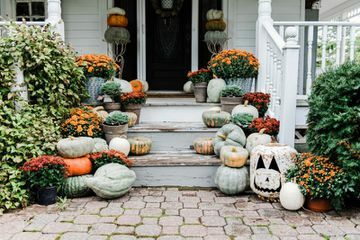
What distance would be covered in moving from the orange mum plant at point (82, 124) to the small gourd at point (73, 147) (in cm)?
35

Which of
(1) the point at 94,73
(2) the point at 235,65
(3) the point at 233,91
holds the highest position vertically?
(2) the point at 235,65

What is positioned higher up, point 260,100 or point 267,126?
point 260,100

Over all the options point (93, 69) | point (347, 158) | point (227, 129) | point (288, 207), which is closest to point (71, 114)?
point (93, 69)

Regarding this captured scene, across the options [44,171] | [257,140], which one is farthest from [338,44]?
[44,171]

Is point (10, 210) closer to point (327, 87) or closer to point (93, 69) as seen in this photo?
point (93, 69)

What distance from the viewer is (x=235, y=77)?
5199 millimetres

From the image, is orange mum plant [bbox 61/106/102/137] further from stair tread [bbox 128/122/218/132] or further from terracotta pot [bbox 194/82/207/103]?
terracotta pot [bbox 194/82/207/103]

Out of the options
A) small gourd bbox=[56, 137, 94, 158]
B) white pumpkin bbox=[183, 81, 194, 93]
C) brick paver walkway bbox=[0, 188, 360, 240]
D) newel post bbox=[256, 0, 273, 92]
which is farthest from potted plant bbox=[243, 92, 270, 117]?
small gourd bbox=[56, 137, 94, 158]

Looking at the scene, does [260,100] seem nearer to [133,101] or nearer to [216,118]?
[216,118]

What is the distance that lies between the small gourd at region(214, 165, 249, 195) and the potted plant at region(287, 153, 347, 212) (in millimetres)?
439

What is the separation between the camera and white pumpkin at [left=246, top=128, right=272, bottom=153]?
405 cm

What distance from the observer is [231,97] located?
4.92 m

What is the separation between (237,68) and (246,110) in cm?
80

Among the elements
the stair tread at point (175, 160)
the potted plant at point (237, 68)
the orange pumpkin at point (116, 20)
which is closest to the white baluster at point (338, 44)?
the potted plant at point (237, 68)
